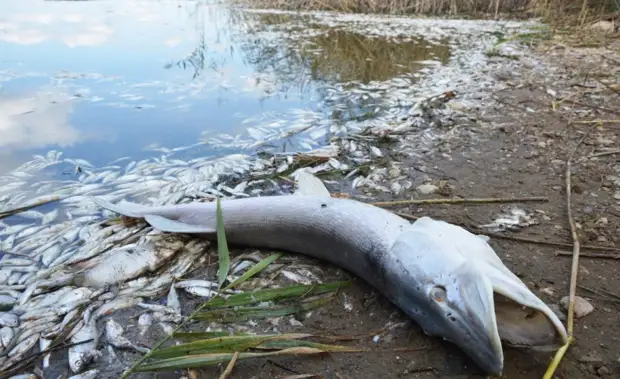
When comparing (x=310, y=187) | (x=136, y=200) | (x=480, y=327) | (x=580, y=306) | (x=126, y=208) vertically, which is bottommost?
(x=136, y=200)

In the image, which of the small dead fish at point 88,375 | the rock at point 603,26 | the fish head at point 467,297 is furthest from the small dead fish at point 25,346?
the rock at point 603,26

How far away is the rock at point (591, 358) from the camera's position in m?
1.72

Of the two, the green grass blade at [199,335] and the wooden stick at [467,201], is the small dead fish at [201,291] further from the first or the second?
the wooden stick at [467,201]

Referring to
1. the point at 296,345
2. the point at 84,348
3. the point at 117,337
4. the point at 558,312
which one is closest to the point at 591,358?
the point at 558,312

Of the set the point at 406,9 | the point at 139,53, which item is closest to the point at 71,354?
the point at 139,53

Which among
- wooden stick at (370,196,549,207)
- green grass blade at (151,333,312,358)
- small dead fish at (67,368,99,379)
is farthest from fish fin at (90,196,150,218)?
wooden stick at (370,196,549,207)

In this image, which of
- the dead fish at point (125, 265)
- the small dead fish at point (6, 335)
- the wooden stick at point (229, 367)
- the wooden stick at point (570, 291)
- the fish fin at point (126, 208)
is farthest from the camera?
the fish fin at point (126, 208)

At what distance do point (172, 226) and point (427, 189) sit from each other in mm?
1811

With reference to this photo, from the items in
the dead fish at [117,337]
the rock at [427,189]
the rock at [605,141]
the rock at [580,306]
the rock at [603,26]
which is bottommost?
the dead fish at [117,337]

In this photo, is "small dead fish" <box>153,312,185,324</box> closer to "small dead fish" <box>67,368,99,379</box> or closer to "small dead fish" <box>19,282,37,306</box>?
"small dead fish" <box>67,368,99,379</box>

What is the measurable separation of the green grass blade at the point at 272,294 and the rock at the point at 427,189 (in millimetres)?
1207

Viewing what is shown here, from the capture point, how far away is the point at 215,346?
6.09ft

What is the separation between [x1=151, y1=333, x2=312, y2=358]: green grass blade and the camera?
6.04ft

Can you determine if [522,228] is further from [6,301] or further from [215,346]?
[6,301]
